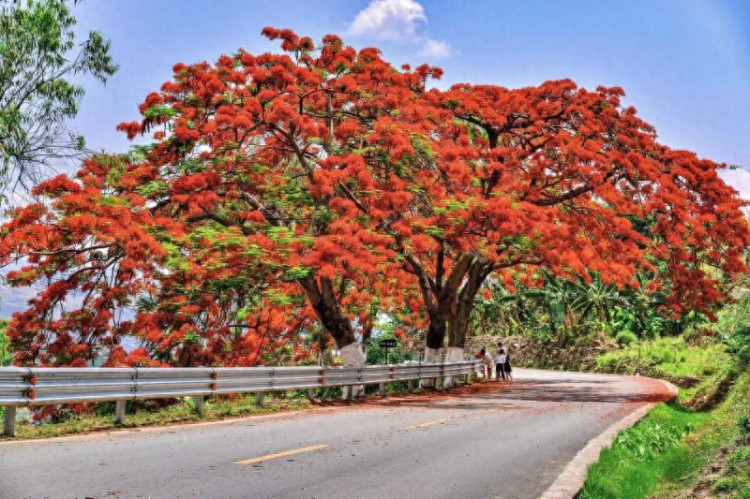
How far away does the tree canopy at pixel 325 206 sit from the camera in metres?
17.1

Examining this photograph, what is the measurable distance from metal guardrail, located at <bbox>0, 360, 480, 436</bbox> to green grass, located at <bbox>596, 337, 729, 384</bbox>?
Result: 18.1 m

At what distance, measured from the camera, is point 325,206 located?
808 inches

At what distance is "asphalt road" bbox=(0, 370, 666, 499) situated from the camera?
287 inches

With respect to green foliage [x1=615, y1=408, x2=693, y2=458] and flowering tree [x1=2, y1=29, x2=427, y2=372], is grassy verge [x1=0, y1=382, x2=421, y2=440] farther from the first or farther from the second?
green foliage [x1=615, y1=408, x2=693, y2=458]

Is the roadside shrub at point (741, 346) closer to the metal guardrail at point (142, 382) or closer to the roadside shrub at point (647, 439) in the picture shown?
the roadside shrub at point (647, 439)

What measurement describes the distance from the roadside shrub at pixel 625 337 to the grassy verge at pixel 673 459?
29.6m

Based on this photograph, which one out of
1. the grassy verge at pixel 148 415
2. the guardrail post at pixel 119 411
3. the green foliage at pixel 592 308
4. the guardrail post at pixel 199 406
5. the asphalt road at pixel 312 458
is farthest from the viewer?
the green foliage at pixel 592 308

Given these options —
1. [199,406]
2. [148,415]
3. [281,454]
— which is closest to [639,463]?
[281,454]

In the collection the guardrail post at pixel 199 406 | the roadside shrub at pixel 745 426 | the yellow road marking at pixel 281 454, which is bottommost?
the yellow road marking at pixel 281 454

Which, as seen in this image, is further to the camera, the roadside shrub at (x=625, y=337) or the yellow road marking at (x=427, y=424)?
the roadside shrub at (x=625, y=337)

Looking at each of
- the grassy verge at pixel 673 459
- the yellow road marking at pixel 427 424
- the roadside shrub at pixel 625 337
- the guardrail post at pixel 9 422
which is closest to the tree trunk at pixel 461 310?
the grassy verge at pixel 673 459

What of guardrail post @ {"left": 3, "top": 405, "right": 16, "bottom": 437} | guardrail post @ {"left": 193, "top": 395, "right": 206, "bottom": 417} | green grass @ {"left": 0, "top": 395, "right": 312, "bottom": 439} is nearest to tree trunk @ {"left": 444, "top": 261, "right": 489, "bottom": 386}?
green grass @ {"left": 0, "top": 395, "right": 312, "bottom": 439}

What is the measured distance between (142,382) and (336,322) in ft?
30.5

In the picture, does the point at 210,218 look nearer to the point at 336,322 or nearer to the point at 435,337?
the point at 336,322
